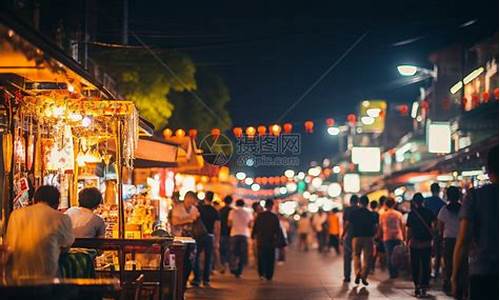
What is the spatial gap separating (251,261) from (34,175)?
20.5 meters

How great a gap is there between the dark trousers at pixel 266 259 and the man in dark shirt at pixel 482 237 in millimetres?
14425

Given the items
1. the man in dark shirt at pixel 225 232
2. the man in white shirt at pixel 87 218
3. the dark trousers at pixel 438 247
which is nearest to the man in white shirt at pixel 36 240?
the man in white shirt at pixel 87 218

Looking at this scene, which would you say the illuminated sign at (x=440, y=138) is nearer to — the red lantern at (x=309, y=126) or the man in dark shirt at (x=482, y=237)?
the red lantern at (x=309, y=126)

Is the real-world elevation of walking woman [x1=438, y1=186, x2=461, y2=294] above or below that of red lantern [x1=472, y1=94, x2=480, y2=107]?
below

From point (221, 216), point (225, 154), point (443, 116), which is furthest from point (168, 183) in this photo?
point (443, 116)

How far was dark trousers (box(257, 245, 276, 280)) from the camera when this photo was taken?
23.3m

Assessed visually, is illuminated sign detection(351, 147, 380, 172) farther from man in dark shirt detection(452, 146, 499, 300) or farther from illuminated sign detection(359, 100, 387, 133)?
man in dark shirt detection(452, 146, 499, 300)

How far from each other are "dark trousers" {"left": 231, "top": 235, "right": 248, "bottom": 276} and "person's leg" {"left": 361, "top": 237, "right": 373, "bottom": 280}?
443 centimetres

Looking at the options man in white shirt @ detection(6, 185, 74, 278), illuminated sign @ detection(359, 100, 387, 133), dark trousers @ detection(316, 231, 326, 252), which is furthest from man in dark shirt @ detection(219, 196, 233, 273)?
illuminated sign @ detection(359, 100, 387, 133)

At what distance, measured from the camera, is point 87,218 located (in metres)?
12.6

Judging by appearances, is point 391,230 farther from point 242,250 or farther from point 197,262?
point 197,262

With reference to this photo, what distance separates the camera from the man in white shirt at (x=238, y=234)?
81.9 feet

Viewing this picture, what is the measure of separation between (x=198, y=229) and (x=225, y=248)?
536 cm

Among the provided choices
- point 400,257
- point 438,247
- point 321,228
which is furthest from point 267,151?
point 321,228
